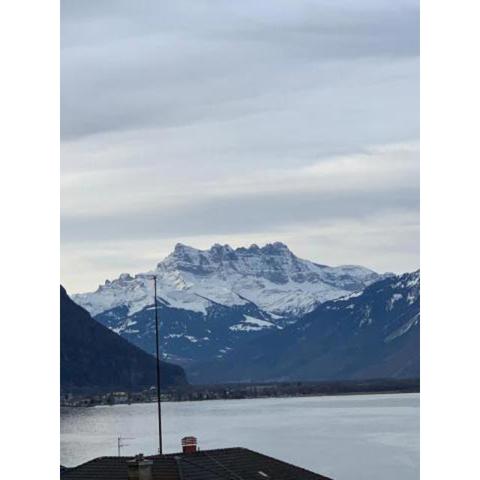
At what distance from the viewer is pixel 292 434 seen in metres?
82.6

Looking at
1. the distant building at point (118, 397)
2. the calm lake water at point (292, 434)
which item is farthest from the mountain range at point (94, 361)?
the calm lake water at point (292, 434)

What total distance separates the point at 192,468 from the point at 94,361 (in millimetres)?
127691

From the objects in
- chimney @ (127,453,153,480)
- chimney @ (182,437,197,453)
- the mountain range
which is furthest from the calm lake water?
chimney @ (127,453,153,480)

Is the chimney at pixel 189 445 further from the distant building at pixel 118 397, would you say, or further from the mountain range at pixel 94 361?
the distant building at pixel 118 397

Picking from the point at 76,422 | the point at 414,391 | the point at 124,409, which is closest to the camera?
the point at 76,422

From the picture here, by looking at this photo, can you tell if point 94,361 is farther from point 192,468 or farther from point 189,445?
point 192,468

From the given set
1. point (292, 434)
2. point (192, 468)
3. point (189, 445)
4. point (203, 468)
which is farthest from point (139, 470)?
point (292, 434)

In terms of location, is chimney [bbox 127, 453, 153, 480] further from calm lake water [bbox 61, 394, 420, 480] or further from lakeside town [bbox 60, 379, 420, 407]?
lakeside town [bbox 60, 379, 420, 407]

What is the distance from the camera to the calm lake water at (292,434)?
58.3 meters
